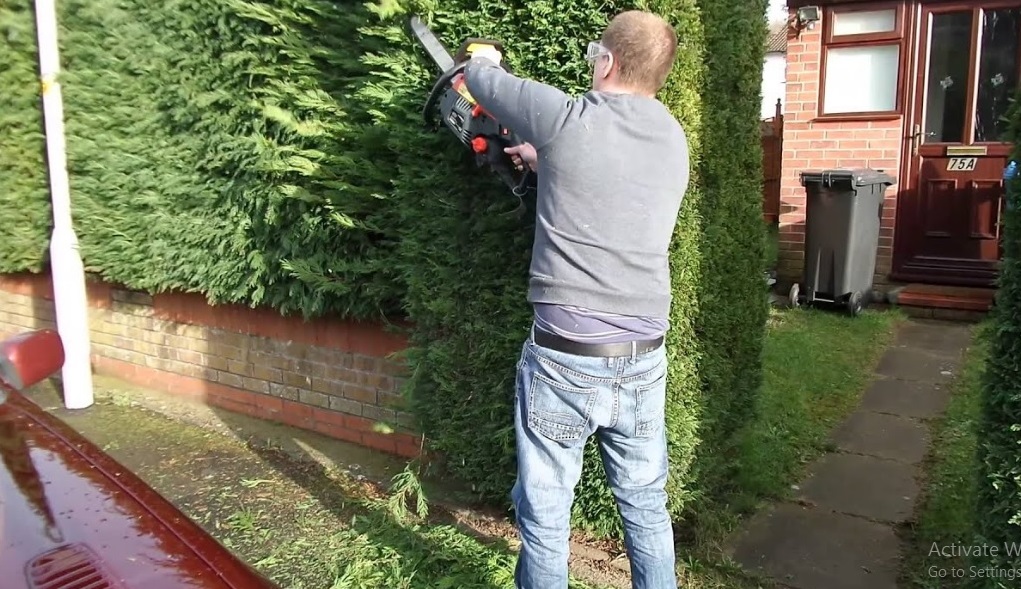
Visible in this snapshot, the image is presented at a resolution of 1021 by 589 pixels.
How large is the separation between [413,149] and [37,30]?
3.62m

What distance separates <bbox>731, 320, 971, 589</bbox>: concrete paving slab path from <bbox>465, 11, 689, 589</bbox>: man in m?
1.04

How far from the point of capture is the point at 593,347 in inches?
94.6

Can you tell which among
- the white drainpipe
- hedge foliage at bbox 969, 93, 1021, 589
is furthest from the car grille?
the white drainpipe

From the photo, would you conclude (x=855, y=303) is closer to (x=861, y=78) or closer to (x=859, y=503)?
(x=861, y=78)

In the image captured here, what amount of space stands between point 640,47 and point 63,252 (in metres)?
4.71

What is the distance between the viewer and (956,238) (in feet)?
24.9

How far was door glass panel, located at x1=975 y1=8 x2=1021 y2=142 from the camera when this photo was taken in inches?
287

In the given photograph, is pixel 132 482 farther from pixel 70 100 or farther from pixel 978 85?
Result: pixel 978 85

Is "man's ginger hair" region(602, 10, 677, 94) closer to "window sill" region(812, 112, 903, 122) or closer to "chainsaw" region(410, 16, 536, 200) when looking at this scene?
"chainsaw" region(410, 16, 536, 200)

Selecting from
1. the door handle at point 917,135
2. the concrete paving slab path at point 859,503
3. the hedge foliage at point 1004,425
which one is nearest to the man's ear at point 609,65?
the hedge foliage at point 1004,425

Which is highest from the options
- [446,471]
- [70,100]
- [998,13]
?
[998,13]

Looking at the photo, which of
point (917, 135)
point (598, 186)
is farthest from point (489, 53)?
point (917, 135)

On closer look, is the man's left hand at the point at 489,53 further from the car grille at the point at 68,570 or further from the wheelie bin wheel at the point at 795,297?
the wheelie bin wheel at the point at 795,297

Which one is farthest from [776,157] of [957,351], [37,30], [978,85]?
[37,30]
